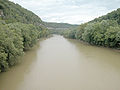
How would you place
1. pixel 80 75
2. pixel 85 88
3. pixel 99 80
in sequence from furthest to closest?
1. pixel 80 75
2. pixel 99 80
3. pixel 85 88

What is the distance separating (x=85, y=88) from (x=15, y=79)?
5.83 meters

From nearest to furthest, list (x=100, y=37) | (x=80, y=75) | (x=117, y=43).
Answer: (x=80, y=75)
(x=117, y=43)
(x=100, y=37)

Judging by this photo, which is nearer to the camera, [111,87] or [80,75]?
[111,87]

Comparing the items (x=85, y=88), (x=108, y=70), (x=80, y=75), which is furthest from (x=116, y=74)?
(x=85, y=88)

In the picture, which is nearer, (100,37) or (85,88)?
(85,88)

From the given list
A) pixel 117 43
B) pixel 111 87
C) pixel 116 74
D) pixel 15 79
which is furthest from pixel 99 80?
pixel 117 43

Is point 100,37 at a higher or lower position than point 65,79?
higher

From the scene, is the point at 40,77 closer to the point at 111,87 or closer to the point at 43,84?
the point at 43,84

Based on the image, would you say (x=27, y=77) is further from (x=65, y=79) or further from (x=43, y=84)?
(x=65, y=79)

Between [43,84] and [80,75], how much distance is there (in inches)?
152

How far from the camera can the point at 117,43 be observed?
2675 centimetres

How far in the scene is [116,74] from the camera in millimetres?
13094

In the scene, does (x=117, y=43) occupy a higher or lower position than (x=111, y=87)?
→ higher

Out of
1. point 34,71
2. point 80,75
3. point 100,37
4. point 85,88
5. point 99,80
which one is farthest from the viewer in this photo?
point 100,37
